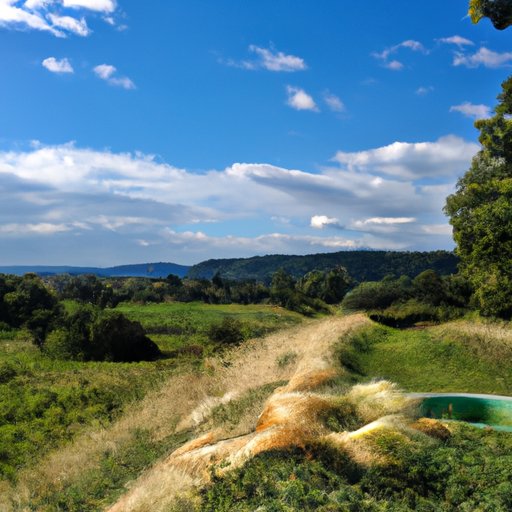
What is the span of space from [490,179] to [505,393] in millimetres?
17752

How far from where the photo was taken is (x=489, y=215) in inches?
949

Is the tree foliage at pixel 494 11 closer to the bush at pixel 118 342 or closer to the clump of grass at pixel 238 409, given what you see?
the clump of grass at pixel 238 409

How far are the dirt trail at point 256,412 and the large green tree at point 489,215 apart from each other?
7.09m

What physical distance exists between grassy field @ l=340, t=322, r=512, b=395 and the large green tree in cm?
495

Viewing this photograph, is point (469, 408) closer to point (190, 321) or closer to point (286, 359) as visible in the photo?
point (286, 359)

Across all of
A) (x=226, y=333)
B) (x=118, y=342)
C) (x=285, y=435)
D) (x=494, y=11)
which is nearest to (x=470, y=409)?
(x=285, y=435)

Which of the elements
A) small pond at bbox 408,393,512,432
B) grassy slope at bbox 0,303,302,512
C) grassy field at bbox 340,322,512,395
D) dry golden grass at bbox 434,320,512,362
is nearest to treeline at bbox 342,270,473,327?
grassy field at bbox 340,322,512,395

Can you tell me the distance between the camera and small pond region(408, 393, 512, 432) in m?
11.7

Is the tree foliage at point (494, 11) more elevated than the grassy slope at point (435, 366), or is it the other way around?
the tree foliage at point (494, 11)

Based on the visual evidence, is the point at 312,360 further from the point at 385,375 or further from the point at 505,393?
the point at 505,393

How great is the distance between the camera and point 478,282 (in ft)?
84.8

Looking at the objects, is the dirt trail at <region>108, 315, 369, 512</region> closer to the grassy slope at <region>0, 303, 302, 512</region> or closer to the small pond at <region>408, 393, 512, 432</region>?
the grassy slope at <region>0, 303, 302, 512</region>

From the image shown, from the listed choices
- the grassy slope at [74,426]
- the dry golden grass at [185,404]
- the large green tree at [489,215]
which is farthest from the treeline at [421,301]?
the grassy slope at [74,426]

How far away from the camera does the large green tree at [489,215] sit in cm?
2394
